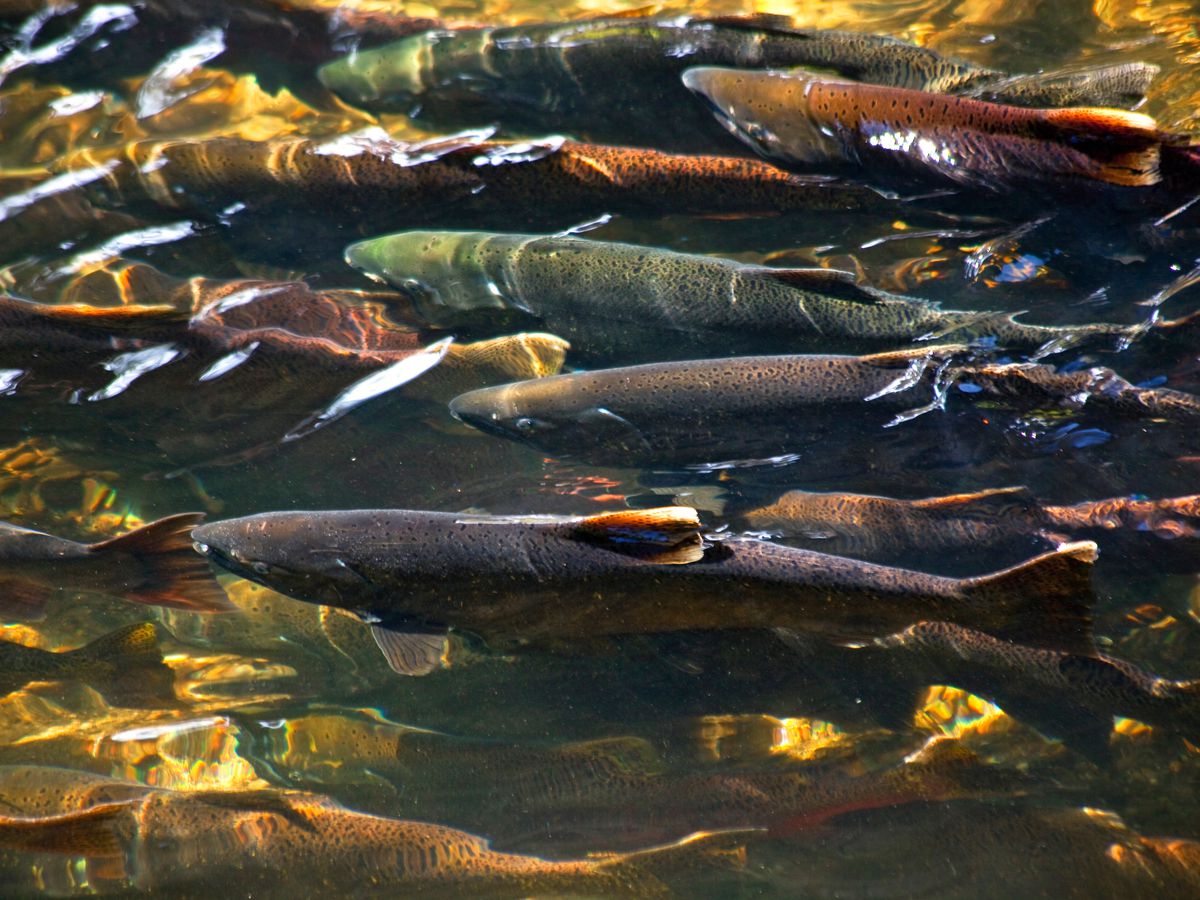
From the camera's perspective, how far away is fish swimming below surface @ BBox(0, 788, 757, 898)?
2881 mm

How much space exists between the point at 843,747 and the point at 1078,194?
95.3 inches

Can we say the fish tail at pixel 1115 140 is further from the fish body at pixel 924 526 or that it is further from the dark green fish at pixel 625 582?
the dark green fish at pixel 625 582

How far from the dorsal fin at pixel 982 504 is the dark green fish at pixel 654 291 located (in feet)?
2.03

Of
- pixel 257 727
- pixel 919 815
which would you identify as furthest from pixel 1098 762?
pixel 257 727

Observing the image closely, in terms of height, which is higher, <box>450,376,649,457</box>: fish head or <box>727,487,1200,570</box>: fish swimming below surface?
<box>450,376,649,457</box>: fish head

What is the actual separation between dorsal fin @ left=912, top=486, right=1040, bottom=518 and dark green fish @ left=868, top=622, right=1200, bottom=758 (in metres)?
0.50

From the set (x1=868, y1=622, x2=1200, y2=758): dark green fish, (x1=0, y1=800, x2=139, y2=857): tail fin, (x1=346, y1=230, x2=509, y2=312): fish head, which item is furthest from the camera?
(x1=346, y1=230, x2=509, y2=312): fish head

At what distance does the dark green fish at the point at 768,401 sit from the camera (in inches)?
129

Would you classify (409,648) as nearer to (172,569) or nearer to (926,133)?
(172,569)

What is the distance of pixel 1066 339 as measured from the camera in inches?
133

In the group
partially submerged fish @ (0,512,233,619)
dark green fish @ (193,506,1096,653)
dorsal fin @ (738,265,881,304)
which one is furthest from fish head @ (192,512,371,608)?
dorsal fin @ (738,265,881,304)

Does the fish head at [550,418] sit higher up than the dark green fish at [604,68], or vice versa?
the dark green fish at [604,68]

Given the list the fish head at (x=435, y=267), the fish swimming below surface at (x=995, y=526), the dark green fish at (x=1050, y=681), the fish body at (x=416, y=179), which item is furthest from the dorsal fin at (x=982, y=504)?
the fish head at (x=435, y=267)

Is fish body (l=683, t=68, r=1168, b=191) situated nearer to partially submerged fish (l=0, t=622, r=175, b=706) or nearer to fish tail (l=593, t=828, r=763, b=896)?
fish tail (l=593, t=828, r=763, b=896)
